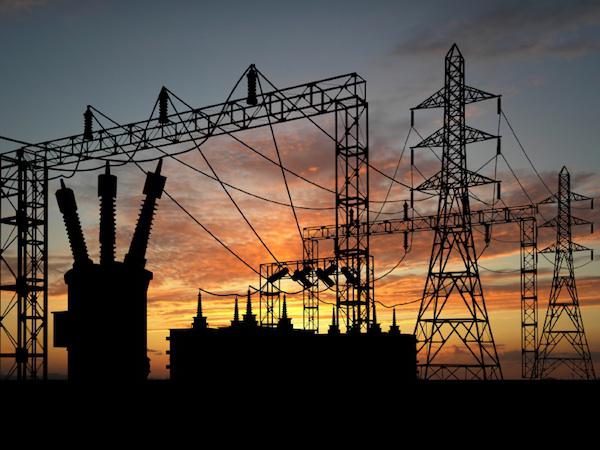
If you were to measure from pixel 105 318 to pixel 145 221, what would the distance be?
1833mm

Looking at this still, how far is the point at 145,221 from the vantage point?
1114 cm

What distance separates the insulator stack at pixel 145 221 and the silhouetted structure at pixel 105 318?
17 mm

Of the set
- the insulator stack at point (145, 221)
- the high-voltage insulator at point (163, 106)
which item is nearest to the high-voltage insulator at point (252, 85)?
the high-voltage insulator at point (163, 106)

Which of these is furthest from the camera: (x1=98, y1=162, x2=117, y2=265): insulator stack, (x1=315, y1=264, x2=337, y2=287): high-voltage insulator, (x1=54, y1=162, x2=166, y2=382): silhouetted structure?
(x1=315, y1=264, x2=337, y2=287): high-voltage insulator

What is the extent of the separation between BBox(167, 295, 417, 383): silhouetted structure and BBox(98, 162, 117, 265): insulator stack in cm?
1742

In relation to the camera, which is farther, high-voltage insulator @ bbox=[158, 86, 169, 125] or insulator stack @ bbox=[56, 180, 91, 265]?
high-voltage insulator @ bbox=[158, 86, 169, 125]

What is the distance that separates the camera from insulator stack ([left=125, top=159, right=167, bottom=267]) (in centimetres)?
1069

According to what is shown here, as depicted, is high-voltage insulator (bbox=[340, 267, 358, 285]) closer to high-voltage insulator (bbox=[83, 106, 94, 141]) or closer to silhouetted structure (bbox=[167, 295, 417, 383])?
silhouetted structure (bbox=[167, 295, 417, 383])

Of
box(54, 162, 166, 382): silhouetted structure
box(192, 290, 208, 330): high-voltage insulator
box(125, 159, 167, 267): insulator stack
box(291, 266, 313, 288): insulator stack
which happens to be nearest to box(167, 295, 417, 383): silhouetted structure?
box(192, 290, 208, 330): high-voltage insulator

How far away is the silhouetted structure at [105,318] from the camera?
33.1 feet

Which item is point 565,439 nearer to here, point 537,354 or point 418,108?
point 418,108

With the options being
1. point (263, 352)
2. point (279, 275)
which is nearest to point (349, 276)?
point (263, 352)

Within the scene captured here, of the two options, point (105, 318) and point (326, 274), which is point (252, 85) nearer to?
point (326, 274)

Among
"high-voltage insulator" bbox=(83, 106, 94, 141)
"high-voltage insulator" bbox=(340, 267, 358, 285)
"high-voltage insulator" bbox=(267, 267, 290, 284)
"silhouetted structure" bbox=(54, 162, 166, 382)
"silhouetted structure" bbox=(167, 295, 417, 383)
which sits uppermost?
"high-voltage insulator" bbox=(83, 106, 94, 141)
